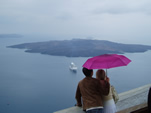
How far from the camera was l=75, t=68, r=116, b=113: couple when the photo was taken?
2.32ft

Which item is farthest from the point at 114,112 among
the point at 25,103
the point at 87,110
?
the point at 25,103

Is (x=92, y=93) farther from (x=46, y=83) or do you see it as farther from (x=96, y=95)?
(x=46, y=83)

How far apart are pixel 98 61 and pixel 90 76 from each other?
79 mm

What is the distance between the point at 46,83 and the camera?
1462cm

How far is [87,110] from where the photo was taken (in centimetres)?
71

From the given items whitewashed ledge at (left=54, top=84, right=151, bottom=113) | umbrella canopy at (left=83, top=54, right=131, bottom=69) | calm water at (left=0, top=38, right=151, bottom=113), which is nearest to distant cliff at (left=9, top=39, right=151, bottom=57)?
calm water at (left=0, top=38, right=151, bottom=113)

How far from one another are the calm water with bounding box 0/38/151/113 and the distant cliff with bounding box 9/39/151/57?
1736mm

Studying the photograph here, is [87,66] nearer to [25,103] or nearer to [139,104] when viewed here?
[139,104]

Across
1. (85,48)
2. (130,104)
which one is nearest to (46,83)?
(85,48)

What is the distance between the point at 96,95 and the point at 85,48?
79.3ft

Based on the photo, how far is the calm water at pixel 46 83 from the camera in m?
11.0

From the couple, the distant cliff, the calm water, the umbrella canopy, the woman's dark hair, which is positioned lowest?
the calm water

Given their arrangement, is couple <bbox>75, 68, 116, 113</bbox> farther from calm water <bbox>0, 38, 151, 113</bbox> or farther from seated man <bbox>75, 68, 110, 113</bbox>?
calm water <bbox>0, 38, 151, 113</bbox>

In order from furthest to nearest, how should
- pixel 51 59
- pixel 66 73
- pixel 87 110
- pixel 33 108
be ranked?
pixel 51 59 < pixel 66 73 < pixel 33 108 < pixel 87 110
